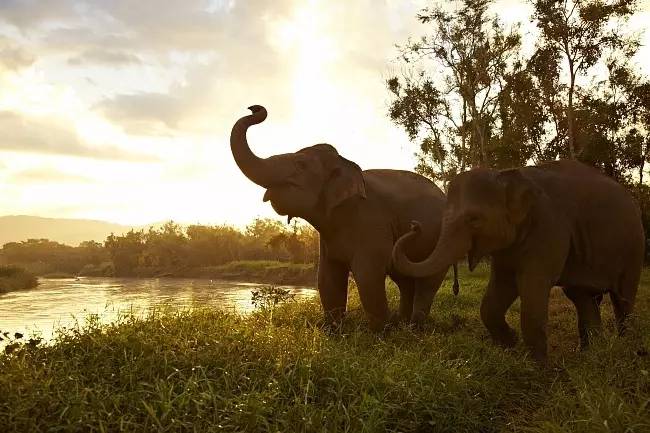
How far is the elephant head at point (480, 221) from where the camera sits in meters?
5.02

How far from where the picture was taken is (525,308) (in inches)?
204

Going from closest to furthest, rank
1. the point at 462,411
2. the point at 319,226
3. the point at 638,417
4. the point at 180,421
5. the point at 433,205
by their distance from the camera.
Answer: the point at 638,417 < the point at 180,421 < the point at 462,411 < the point at 319,226 < the point at 433,205

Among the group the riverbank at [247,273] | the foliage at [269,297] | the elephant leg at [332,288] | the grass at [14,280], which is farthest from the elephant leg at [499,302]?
the grass at [14,280]

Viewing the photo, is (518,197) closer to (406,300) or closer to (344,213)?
(344,213)

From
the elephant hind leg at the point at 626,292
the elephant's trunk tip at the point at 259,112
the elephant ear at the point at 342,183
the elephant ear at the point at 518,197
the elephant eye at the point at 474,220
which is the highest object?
the elephant's trunk tip at the point at 259,112

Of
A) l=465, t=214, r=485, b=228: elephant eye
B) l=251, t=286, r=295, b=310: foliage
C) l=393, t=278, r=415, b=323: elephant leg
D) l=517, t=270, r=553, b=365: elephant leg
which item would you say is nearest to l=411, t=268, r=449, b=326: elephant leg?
l=393, t=278, r=415, b=323: elephant leg

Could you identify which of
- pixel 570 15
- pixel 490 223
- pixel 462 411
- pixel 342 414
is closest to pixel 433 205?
pixel 490 223

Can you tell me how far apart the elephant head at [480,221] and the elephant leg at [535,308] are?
37 centimetres

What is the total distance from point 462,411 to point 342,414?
940mm

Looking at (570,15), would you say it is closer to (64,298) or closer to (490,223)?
(490,223)

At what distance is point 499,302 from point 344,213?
1743 mm

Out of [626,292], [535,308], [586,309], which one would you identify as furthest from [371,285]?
[626,292]

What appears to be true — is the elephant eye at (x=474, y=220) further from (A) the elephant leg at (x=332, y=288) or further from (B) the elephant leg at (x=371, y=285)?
(A) the elephant leg at (x=332, y=288)

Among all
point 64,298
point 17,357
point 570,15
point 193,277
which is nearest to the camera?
point 17,357
